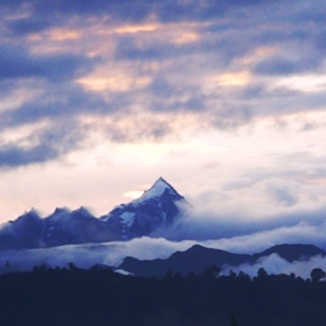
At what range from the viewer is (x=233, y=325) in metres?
105

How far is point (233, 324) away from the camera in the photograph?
105 meters

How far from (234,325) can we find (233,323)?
0.63m

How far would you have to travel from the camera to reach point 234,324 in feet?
344

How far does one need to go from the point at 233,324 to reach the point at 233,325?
0.20 meters

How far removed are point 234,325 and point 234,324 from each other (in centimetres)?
20

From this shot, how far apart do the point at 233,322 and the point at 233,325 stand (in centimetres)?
107

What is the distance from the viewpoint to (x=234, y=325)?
343 feet

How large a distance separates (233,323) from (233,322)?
0.56 meters

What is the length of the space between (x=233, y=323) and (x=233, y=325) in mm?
514

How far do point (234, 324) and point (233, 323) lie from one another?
0.44m

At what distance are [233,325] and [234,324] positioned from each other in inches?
5.6
